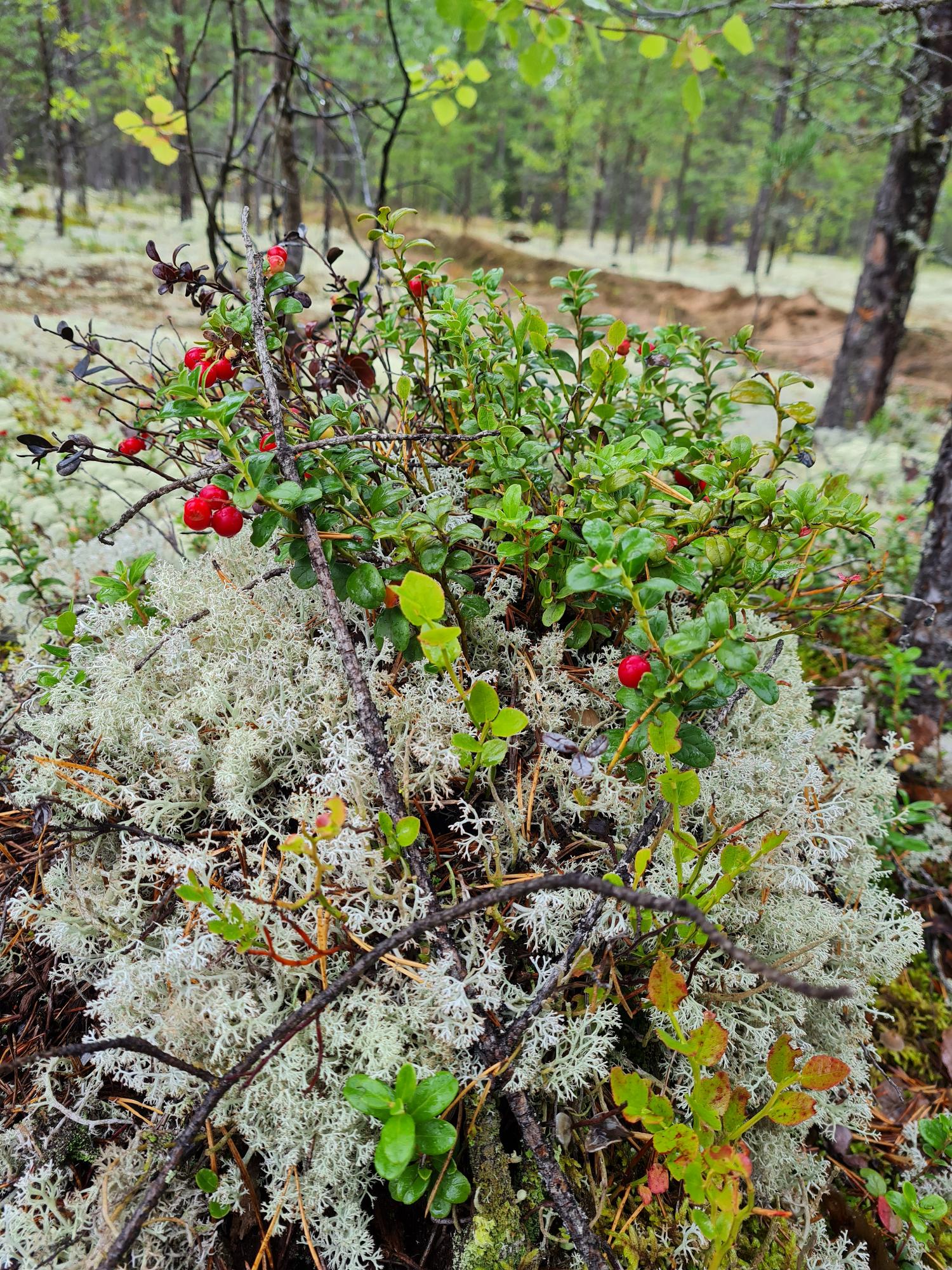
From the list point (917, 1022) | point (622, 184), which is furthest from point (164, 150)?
point (622, 184)

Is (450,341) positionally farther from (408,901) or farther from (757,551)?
(408,901)

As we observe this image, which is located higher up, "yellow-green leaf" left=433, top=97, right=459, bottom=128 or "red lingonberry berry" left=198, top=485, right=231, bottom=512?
"yellow-green leaf" left=433, top=97, right=459, bottom=128

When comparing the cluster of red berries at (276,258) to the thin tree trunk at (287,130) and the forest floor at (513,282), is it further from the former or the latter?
the forest floor at (513,282)

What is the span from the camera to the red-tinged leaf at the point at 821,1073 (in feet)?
3.03

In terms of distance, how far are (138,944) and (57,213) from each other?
17.5 metres

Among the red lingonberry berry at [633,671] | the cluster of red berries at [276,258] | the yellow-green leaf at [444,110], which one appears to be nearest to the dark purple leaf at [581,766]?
the red lingonberry berry at [633,671]

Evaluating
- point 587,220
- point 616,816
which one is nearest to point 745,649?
point 616,816

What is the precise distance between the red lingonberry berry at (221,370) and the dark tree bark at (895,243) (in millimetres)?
4794

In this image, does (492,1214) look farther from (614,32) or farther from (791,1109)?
(614,32)

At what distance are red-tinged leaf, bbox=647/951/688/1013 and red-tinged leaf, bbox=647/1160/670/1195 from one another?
0.72 ft

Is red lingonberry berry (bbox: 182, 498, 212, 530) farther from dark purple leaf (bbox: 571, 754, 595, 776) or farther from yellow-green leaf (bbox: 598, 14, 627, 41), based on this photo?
yellow-green leaf (bbox: 598, 14, 627, 41)

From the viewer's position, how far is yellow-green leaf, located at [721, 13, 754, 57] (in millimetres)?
1268

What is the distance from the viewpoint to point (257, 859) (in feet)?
3.80

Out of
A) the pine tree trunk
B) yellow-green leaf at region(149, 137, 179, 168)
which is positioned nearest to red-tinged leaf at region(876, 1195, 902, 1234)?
yellow-green leaf at region(149, 137, 179, 168)
